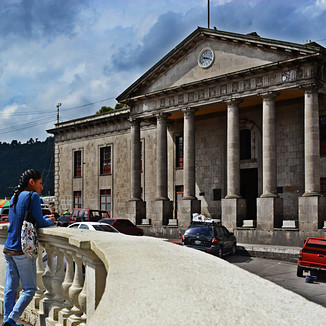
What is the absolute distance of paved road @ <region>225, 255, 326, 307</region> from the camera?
42.1 ft

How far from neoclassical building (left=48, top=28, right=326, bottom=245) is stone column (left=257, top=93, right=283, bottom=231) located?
0.18 feet

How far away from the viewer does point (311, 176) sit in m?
23.5

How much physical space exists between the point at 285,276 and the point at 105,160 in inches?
1022

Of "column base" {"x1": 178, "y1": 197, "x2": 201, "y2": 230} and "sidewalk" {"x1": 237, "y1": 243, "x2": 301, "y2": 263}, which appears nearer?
"sidewalk" {"x1": 237, "y1": 243, "x2": 301, "y2": 263}

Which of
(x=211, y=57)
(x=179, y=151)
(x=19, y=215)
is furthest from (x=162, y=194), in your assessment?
(x=19, y=215)

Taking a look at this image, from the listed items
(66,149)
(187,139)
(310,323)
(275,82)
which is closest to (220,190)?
(187,139)

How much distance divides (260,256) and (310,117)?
25.7 ft

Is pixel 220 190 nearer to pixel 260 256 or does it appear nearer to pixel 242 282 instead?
pixel 260 256

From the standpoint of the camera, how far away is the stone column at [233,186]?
2578 centimetres

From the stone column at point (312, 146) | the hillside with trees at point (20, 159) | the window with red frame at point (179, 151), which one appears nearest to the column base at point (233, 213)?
the stone column at point (312, 146)

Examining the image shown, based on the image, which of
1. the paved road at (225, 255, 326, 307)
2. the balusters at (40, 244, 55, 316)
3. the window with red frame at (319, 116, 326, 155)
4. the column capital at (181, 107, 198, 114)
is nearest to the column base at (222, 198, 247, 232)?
the paved road at (225, 255, 326, 307)

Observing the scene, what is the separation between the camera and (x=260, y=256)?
831 inches

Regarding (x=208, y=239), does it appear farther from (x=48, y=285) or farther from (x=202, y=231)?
(x=48, y=285)

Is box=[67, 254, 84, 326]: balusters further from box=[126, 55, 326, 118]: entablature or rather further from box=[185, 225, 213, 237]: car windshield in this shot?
box=[126, 55, 326, 118]: entablature
